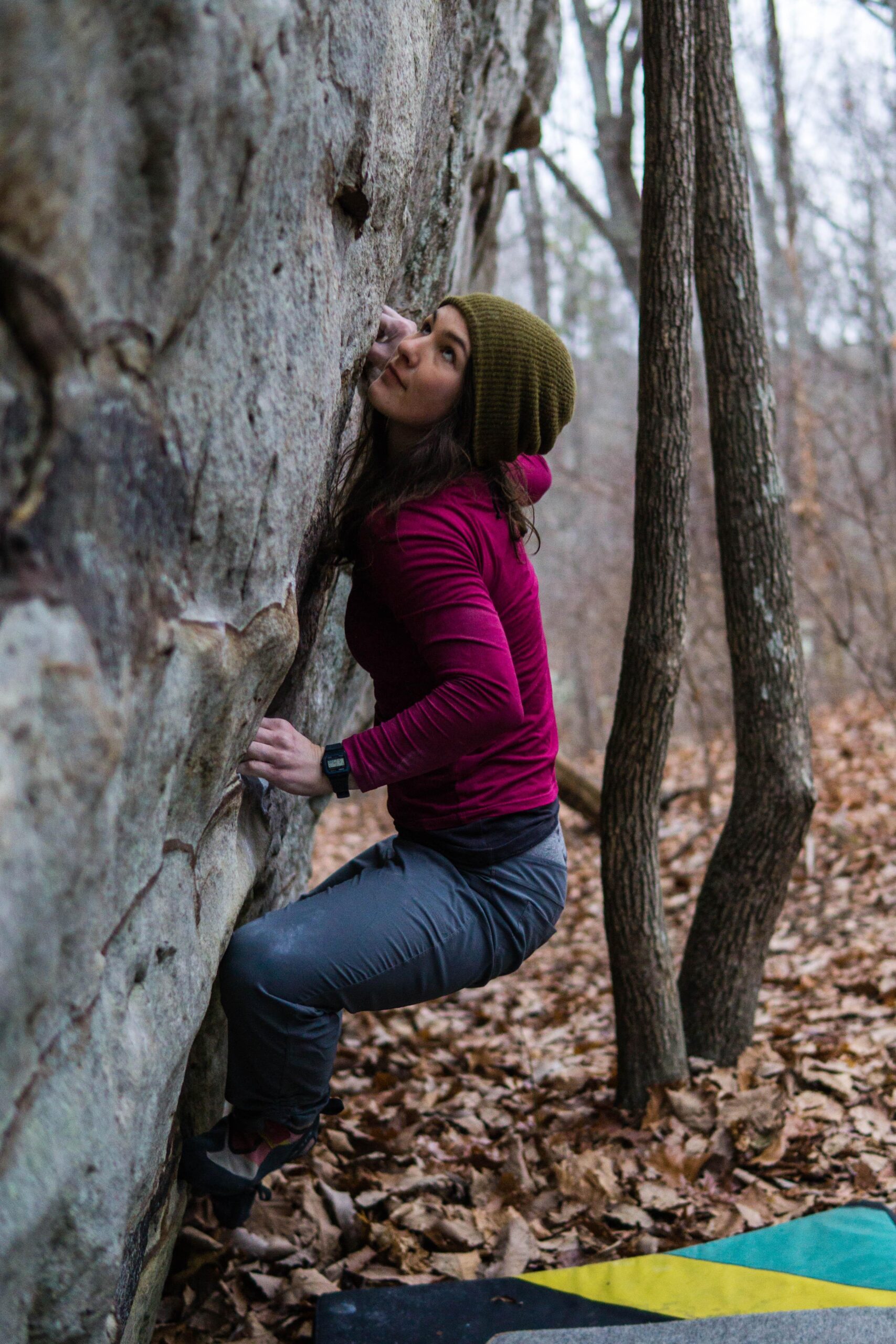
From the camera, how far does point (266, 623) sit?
7.35 feet

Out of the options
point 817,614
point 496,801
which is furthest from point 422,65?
point 817,614

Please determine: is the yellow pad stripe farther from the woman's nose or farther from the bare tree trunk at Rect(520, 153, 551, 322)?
the bare tree trunk at Rect(520, 153, 551, 322)

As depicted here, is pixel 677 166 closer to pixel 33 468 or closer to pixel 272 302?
pixel 272 302

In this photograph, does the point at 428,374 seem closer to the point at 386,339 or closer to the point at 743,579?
the point at 386,339

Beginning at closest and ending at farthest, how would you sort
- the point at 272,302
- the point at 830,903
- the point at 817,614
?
the point at 272,302
the point at 830,903
the point at 817,614

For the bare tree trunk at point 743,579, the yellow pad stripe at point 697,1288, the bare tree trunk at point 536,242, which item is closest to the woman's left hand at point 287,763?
the yellow pad stripe at point 697,1288

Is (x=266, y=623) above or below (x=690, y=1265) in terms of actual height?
above

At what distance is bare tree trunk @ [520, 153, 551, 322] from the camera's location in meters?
15.3

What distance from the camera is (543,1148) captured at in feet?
12.7

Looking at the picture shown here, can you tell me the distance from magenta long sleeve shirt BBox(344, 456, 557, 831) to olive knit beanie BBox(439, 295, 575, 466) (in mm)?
119

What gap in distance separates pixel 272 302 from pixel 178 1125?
6.72 feet

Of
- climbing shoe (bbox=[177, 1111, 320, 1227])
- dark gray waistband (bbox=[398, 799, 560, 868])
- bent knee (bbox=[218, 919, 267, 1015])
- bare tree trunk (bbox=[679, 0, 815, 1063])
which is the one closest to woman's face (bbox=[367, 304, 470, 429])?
dark gray waistband (bbox=[398, 799, 560, 868])

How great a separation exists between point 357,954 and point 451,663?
71 centimetres

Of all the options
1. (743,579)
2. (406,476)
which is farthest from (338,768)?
(743,579)
